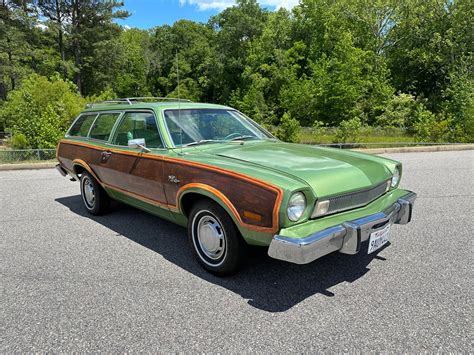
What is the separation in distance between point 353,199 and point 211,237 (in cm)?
131

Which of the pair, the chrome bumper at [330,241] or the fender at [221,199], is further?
the fender at [221,199]

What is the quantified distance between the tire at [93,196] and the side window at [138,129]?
0.89m

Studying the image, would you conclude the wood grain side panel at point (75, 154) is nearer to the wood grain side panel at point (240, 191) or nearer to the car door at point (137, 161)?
the car door at point (137, 161)

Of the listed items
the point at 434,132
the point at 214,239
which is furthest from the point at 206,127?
the point at 434,132

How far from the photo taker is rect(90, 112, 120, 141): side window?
4.67m

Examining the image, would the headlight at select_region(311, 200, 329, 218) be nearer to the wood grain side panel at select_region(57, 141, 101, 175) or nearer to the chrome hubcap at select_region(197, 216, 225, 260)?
the chrome hubcap at select_region(197, 216, 225, 260)

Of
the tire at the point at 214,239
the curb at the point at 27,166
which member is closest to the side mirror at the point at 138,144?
the tire at the point at 214,239

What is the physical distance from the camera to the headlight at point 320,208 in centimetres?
278

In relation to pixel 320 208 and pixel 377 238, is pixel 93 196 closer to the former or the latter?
pixel 320 208

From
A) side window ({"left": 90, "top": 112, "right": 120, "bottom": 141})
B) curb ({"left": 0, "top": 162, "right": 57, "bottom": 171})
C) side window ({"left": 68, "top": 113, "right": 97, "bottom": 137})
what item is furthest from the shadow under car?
curb ({"left": 0, "top": 162, "right": 57, "bottom": 171})

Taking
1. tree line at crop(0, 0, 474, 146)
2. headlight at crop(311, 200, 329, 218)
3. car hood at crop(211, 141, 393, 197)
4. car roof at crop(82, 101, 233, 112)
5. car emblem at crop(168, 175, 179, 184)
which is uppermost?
tree line at crop(0, 0, 474, 146)

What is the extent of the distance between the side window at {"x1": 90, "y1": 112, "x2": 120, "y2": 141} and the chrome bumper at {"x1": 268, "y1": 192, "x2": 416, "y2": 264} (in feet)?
9.99

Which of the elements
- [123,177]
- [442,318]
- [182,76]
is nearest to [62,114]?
[123,177]

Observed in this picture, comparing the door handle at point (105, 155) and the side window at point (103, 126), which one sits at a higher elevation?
the side window at point (103, 126)
